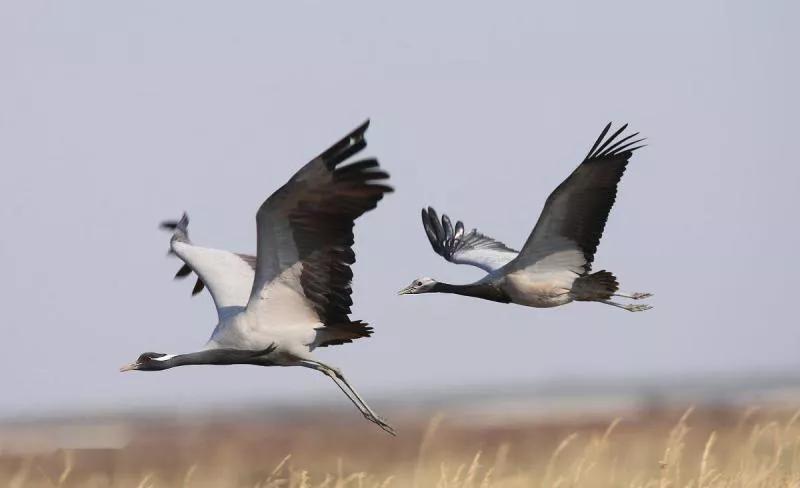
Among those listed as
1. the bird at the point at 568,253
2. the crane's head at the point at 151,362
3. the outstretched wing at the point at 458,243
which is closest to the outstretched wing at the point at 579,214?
the bird at the point at 568,253

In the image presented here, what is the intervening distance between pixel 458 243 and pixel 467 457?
553 centimetres

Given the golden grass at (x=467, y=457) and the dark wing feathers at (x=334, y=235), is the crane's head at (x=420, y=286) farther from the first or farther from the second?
the dark wing feathers at (x=334, y=235)

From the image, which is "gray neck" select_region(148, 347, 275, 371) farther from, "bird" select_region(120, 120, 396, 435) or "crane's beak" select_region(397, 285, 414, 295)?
"crane's beak" select_region(397, 285, 414, 295)

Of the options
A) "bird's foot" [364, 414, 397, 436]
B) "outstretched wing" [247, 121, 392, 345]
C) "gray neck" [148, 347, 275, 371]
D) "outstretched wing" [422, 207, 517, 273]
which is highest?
"outstretched wing" [422, 207, 517, 273]

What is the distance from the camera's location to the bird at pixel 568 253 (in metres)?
15.6

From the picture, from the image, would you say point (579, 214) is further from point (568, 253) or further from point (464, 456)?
point (464, 456)

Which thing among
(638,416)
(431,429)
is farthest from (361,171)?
(638,416)

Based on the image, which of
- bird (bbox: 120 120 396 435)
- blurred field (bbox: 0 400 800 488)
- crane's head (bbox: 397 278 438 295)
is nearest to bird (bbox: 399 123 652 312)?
crane's head (bbox: 397 278 438 295)

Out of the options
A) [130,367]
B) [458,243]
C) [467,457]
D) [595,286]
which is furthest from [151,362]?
[467,457]

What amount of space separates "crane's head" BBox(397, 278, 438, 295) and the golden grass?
1.76 meters

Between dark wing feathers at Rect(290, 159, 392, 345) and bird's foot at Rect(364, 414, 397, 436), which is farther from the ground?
dark wing feathers at Rect(290, 159, 392, 345)

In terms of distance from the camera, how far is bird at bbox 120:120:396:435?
1180 cm

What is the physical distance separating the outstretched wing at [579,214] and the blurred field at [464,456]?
1.63 meters

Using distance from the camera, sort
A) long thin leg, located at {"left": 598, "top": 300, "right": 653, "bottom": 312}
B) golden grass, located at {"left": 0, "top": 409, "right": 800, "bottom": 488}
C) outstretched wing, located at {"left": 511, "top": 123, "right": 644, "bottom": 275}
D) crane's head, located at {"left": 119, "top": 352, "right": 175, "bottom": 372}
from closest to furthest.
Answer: golden grass, located at {"left": 0, "top": 409, "right": 800, "bottom": 488}, crane's head, located at {"left": 119, "top": 352, "right": 175, "bottom": 372}, outstretched wing, located at {"left": 511, "top": 123, "right": 644, "bottom": 275}, long thin leg, located at {"left": 598, "top": 300, "right": 653, "bottom": 312}
